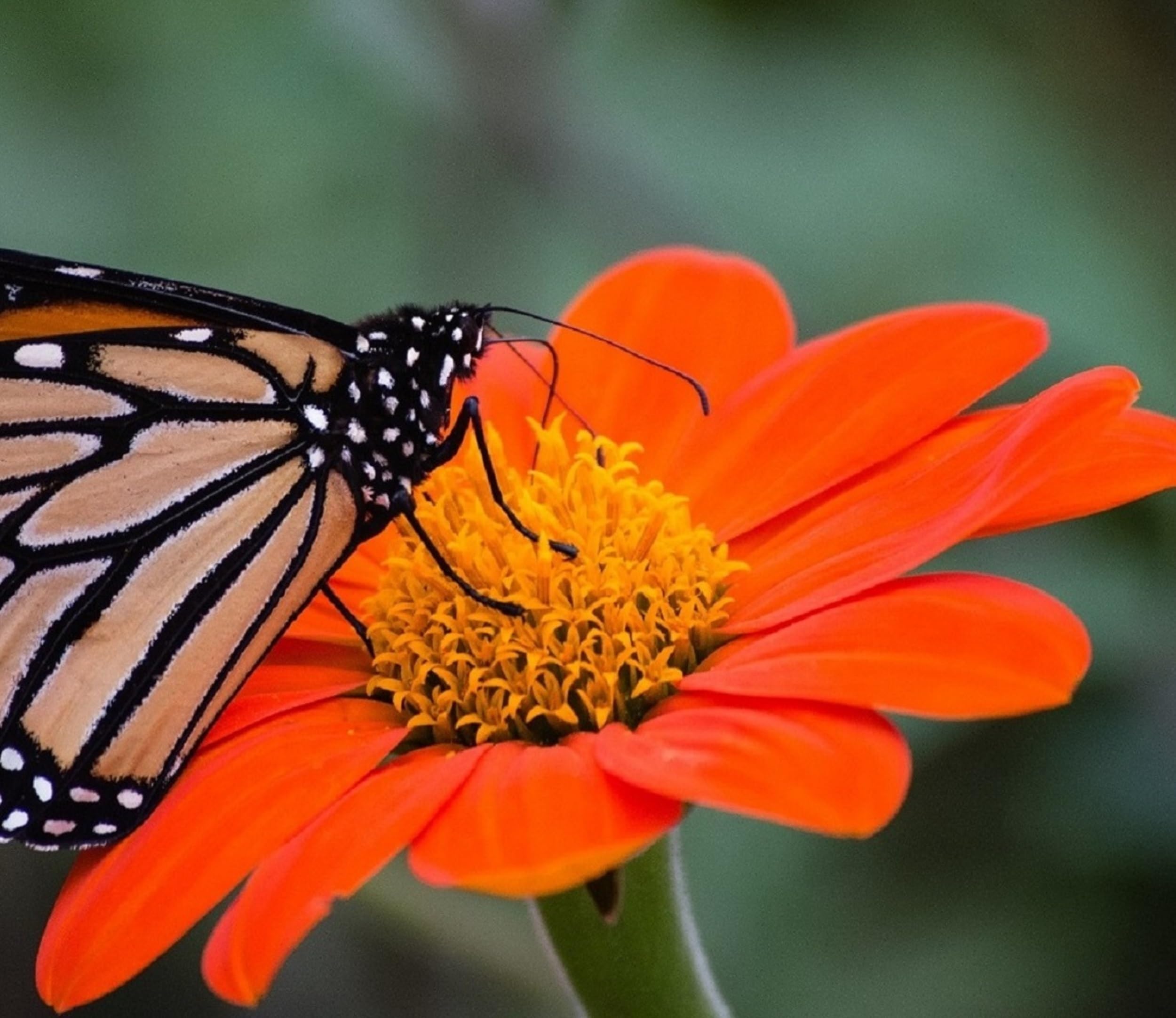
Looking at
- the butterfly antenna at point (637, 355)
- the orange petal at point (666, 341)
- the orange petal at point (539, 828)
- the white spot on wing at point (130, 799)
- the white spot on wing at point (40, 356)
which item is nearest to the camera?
the orange petal at point (539, 828)

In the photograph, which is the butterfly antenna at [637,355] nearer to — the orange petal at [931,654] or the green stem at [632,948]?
the orange petal at [931,654]

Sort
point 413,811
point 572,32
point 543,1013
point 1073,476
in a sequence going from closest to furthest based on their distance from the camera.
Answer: point 413,811 → point 1073,476 → point 543,1013 → point 572,32

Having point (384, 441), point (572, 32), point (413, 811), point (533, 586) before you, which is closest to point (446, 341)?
point (384, 441)

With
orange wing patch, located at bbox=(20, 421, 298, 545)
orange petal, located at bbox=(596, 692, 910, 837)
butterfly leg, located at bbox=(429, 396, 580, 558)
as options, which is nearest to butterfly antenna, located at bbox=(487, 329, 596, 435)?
butterfly leg, located at bbox=(429, 396, 580, 558)

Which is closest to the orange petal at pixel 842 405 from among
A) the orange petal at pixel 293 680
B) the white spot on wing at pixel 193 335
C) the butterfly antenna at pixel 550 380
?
the butterfly antenna at pixel 550 380

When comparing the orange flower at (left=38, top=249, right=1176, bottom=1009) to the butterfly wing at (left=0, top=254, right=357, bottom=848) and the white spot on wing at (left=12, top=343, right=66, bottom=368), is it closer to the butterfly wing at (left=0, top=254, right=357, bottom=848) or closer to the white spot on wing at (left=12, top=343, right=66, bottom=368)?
the butterfly wing at (left=0, top=254, right=357, bottom=848)

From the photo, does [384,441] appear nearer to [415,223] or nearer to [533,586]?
[533,586]
